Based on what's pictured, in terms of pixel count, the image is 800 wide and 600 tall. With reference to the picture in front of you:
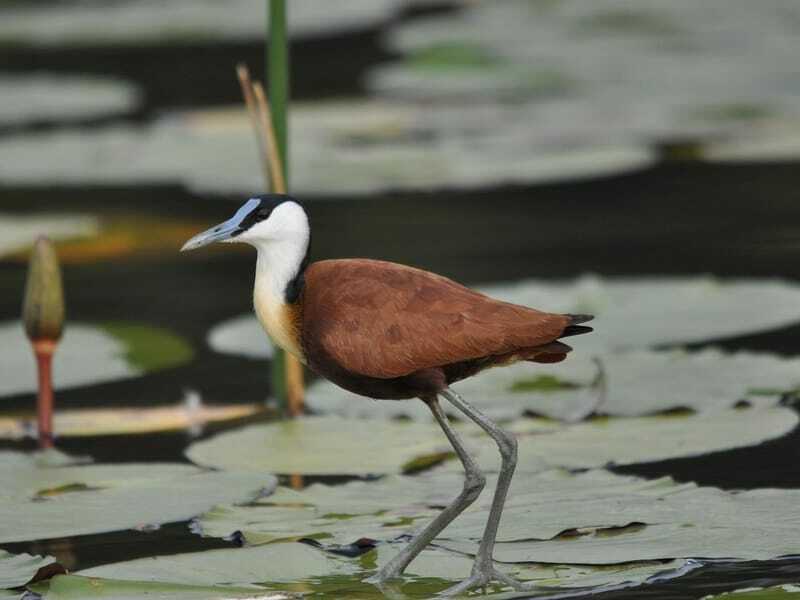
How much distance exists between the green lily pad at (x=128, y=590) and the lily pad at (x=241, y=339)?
2584 millimetres

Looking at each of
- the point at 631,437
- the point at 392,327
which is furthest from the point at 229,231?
the point at 631,437

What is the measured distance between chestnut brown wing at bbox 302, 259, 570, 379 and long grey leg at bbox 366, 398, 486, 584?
193 mm

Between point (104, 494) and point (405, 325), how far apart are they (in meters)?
1.18

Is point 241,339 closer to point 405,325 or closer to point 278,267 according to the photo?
point 278,267

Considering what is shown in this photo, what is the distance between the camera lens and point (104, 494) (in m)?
4.66

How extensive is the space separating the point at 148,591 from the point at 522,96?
7981 millimetres

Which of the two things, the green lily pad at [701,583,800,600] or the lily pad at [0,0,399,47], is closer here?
the green lily pad at [701,583,800,600]

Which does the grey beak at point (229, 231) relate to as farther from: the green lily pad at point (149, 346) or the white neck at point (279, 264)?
the green lily pad at point (149, 346)

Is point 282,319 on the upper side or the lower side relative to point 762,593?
upper

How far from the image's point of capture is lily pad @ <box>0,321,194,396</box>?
620 cm

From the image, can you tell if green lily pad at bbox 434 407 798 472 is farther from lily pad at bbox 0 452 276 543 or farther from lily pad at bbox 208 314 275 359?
lily pad at bbox 208 314 275 359

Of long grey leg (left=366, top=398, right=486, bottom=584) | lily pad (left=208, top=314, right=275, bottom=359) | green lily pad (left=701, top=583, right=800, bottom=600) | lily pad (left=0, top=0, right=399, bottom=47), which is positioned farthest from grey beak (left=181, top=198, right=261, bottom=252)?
lily pad (left=0, top=0, right=399, bottom=47)

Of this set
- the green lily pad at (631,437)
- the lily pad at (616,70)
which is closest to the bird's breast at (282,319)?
the green lily pad at (631,437)

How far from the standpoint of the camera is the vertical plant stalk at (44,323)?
206 inches
